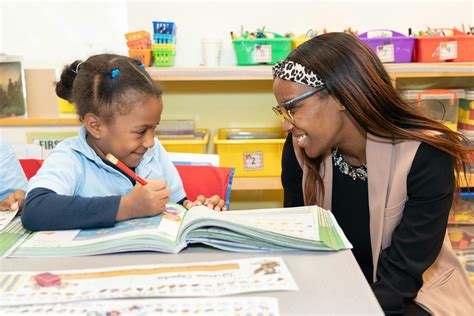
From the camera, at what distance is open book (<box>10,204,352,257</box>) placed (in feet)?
2.66

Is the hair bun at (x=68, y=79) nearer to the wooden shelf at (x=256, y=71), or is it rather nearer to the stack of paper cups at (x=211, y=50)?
the wooden shelf at (x=256, y=71)

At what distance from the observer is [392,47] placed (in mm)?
2125

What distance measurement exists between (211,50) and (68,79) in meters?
0.99

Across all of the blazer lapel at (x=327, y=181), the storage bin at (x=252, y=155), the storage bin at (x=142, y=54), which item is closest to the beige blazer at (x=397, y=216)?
the blazer lapel at (x=327, y=181)

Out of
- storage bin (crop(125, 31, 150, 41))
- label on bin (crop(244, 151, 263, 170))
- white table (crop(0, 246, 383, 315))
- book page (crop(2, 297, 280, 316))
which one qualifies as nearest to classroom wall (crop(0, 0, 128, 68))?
storage bin (crop(125, 31, 150, 41))

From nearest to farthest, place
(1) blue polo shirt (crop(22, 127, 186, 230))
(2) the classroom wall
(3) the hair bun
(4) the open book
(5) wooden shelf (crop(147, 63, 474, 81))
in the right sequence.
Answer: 1. (4) the open book
2. (1) blue polo shirt (crop(22, 127, 186, 230))
3. (3) the hair bun
4. (5) wooden shelf (crop(147, 63, 474, 81))
5. (2) the classroom wall

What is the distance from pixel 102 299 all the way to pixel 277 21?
1.90 m

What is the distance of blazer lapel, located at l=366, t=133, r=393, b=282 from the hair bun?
74 centimetres

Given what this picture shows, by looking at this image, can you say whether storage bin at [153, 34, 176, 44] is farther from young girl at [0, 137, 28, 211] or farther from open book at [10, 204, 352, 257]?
open book at [10, 204, 352, 257]

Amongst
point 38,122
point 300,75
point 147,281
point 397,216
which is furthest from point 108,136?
point 38,122

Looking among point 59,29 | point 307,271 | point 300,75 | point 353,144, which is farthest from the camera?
point 59,29

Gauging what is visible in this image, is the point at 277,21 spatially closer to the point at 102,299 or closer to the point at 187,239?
the point at 187,239

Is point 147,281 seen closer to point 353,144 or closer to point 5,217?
point 5,217

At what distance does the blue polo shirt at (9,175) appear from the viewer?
1.35 meters
